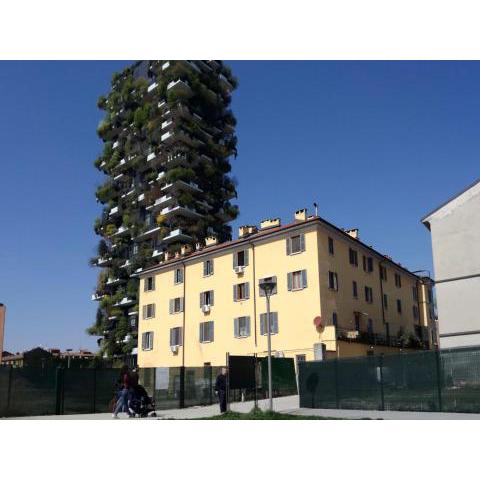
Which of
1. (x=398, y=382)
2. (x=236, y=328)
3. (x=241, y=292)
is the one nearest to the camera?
(x=398, y=382)

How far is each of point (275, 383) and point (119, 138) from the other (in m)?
58.7

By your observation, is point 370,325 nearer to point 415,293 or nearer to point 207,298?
point 207,298

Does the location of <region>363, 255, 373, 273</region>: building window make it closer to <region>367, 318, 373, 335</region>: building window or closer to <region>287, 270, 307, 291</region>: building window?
<region>367, 318, 373, 335</region>: building window

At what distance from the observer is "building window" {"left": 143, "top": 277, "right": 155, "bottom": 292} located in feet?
161

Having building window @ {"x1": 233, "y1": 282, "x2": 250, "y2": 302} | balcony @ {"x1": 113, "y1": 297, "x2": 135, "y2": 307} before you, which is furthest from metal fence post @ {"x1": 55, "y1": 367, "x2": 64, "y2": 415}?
balcony @ {"x1": 113, "y1": 297, "x2": 135, "y2": 307}

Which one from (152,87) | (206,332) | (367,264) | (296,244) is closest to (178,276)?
(206,332)

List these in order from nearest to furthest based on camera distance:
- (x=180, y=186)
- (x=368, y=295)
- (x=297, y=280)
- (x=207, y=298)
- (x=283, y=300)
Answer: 1. (x=297, y=280)
2. (x=283, y=300)
3. (x=368, y=295)
4. (x=207, y=298)
5. (x=180, y=186)

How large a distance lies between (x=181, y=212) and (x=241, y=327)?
29.8 meters

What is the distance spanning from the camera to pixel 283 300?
37188 millimetres

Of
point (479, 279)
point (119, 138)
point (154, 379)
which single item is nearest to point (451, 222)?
→ point (479, 279)

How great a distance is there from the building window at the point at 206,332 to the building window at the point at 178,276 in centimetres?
475

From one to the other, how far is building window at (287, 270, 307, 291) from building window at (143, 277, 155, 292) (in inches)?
621

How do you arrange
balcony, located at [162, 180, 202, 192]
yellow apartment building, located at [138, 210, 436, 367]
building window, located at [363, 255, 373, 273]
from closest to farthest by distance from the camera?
1. yellow apartment building, located at [138, 210, 436, 367]
2. building window, located at [363, 255, 373, 273]
3. balcony, located at [162, 180, 202, 192]

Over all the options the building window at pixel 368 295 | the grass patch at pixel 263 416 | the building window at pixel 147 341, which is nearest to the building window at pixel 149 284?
the building window at pixel 147 341
